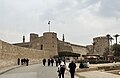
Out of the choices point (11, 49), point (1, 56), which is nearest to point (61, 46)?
point (11, 49)

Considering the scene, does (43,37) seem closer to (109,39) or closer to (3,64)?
(109,39)

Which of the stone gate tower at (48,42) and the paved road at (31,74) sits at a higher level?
the stone gate tower at (48,42)

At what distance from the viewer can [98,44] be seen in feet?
354

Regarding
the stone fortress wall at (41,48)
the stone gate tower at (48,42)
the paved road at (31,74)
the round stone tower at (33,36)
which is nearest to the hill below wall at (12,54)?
the stone fortress wall at (41,48)

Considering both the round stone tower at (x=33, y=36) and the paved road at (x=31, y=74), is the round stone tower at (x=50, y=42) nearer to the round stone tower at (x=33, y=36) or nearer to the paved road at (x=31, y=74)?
the round stone tower at (x=33, y=36)

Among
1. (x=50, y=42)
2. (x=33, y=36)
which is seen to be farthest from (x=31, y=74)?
(x=33, y=36)

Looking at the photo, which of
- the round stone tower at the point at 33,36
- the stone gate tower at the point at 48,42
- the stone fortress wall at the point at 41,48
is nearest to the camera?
the stone fortress wall at the point at 41,48

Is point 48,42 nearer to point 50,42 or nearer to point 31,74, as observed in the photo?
point 50,42

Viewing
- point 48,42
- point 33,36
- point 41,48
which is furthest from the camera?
point 33,36

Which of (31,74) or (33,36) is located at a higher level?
(33,36)

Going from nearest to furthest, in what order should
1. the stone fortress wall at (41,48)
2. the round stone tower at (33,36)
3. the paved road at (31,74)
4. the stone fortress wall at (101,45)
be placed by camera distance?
1. the paved road at (31,74)
2. the stone fortress wall at (41,48)
3. the round stone tower at (33,36)
4. the stone fortress wall at (101,45)

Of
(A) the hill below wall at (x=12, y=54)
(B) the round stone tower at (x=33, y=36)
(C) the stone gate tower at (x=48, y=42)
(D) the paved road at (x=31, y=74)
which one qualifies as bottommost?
(D) the paved road at (x=31, y=74)

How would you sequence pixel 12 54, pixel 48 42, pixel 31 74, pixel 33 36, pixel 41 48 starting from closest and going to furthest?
pixel 31 74 < pixel 12 54 < pixel 41 48 < pixel 48 42 < pixel 33 36

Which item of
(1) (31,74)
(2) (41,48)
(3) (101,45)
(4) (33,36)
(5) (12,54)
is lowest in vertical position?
(1) (31,74)
